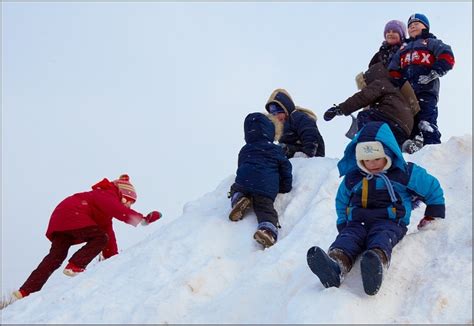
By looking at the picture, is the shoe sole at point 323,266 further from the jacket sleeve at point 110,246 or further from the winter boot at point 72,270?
the jacket sleeve at point 110,246

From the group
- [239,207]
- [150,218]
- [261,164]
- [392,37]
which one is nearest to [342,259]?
[239,207]

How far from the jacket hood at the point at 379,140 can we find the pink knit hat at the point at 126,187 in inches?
129

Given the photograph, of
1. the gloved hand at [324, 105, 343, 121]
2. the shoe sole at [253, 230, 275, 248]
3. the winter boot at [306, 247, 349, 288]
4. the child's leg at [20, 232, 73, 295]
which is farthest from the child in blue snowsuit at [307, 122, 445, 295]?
the child's leg at [20, 232, 73, 295]

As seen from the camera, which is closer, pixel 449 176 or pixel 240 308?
pixel 240 308

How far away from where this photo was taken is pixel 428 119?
277 inches

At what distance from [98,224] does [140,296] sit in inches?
80.1

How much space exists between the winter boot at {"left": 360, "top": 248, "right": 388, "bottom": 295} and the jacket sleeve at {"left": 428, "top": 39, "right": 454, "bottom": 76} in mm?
4148

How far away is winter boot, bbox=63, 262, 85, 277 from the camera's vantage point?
19.3ft

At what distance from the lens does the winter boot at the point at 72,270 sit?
5.88 meters

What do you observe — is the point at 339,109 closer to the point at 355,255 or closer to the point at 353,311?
the point at 355,255

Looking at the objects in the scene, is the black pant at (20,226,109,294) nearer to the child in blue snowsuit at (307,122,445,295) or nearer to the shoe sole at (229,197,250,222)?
the shoe sole at (229,197,250,222)

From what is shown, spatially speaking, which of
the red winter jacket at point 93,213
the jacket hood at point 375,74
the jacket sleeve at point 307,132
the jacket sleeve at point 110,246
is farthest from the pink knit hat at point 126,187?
the jacket hood at point 375,74

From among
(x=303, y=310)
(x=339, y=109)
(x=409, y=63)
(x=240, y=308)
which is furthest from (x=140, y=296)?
(x=409, y=63)

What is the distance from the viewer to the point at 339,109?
7141mm
